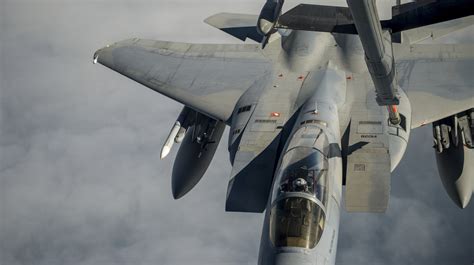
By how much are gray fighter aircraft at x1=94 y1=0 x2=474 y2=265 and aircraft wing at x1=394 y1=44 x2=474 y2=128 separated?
0.09ft

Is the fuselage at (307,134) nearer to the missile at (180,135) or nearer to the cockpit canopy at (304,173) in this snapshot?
the cockpit canopy at (304,173)

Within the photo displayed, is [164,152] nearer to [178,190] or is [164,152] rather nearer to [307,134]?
[178,190]

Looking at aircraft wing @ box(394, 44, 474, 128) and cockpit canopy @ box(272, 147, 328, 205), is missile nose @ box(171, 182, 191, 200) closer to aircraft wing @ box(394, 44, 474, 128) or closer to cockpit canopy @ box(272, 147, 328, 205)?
cockpit canopy @ box(272, 147, 328, 205)

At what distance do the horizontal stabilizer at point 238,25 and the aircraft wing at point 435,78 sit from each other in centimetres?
327

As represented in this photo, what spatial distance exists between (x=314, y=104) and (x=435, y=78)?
10.0 feet

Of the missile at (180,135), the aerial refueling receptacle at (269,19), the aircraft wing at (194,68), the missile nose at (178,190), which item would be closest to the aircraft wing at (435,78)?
the aircraft wing at (194,68)

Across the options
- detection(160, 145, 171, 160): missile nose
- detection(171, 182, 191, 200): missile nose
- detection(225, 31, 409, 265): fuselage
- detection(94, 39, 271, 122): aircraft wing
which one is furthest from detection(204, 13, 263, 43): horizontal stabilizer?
detection(171, 182, 191, 200): missile nose

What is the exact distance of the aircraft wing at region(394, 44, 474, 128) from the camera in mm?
13844

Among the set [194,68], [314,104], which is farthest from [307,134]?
[194,68]

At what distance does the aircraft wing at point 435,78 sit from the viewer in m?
13.8

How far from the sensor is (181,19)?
93.9ft

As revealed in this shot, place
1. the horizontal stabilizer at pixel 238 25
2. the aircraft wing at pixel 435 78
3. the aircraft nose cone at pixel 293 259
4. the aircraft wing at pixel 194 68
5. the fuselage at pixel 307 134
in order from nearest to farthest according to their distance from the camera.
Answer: the aircraft nose cone at pixel 293 259 < the fuselage at pixel 307 134 < the aircraft wing at pixel 435 78 < the aircraft wing at pixel 194 68 < the horizontal stabilizer at pixel 238 25

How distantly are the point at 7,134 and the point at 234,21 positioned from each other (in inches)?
474

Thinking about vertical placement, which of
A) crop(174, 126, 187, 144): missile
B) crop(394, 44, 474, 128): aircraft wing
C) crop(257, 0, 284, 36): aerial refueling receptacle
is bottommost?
crop(174, 126, 187, 144): missile
